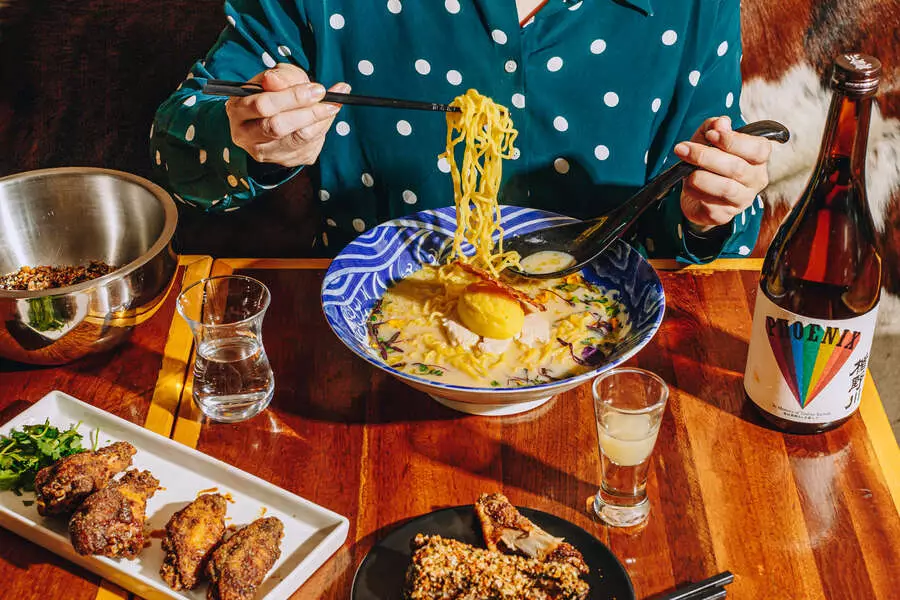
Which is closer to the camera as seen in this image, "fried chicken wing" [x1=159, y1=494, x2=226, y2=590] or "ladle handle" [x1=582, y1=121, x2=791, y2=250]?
"fried chicken wing" [x1=159, y1=494, x2=226, y2=590]

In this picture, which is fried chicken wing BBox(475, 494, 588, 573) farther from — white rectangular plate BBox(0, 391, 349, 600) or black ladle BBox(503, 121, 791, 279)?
black ladle BBox(503, 121, 791, 279)

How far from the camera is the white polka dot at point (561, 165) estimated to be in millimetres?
2340

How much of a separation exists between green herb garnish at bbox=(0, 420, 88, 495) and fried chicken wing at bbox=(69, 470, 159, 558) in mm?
182

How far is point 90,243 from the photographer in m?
2.13

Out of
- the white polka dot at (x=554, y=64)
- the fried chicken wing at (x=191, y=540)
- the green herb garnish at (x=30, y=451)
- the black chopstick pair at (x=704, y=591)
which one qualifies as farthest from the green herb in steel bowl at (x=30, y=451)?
the white polka dot at (x=554, y=64)

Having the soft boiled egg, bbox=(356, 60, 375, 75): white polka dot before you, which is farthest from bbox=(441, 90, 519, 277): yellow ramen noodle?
bbox=(356, 60, 375, 75): white polka dot

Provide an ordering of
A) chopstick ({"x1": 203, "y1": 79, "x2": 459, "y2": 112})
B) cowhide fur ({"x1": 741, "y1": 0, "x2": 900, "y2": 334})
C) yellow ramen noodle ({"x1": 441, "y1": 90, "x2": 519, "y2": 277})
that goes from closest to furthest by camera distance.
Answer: chopstick ({"x1": 203, "y1": 79, "x2": 459, "y2": 112}) < yellow ramen noodle ({"x1": 441, "y1": 90, "x2": 519, "y2": 277}) < cowhide fur ({"x1": 741, "y1": 0, "x2": 900, "y2": 334})

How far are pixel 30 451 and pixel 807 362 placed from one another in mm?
1374

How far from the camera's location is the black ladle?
1.80 meters

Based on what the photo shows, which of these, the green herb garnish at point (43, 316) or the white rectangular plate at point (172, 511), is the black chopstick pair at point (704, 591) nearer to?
the white rectangular plate at point (172, 511)

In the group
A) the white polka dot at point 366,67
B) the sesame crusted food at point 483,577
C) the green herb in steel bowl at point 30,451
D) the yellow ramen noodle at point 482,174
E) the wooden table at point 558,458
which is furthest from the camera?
the white polka dot at point 366,67

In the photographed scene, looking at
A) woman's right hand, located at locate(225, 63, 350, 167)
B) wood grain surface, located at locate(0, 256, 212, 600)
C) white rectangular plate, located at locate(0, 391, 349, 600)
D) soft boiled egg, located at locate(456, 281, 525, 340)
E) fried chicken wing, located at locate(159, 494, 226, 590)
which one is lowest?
wood grain surface, located at locate(0, 256, 212, 600)

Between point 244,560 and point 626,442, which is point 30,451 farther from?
point 626,442

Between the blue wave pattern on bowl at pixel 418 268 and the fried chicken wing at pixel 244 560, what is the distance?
0.35m
